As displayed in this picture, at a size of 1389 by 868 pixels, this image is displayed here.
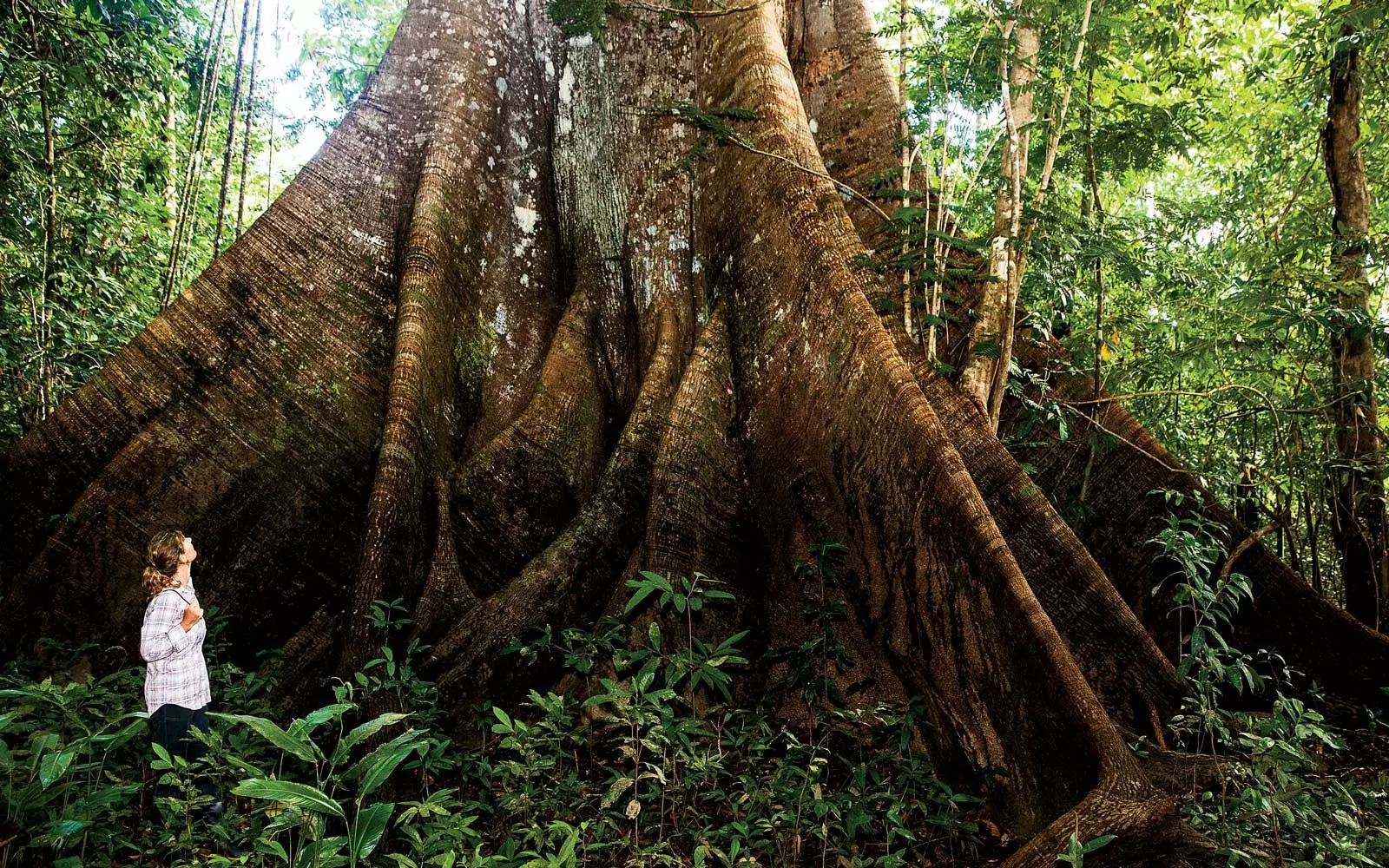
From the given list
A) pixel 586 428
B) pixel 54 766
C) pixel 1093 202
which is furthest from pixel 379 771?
pixel 1093 202

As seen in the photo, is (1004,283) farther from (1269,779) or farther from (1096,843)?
(1096,843)

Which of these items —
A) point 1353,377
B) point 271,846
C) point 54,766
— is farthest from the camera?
point 1353,377

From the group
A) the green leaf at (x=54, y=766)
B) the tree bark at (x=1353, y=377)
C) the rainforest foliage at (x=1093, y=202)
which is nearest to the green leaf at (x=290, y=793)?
the green leaf at (x=54, y=766)

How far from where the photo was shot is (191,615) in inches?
98.0

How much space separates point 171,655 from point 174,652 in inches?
0.6

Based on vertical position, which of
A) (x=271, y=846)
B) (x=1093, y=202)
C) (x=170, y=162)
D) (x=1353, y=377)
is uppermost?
(x=170, y=162)

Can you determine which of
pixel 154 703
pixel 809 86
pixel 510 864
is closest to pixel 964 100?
pixel 809 86

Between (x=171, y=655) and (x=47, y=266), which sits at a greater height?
(x=47, y=266)

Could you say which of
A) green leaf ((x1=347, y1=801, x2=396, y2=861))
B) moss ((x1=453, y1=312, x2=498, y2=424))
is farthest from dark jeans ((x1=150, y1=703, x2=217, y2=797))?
moss ((x1=453, y1=312, x2=498, y2=424))

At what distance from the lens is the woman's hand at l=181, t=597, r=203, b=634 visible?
97.5 inches

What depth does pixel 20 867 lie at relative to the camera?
1729 millimetres

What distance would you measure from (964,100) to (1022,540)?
193 cm

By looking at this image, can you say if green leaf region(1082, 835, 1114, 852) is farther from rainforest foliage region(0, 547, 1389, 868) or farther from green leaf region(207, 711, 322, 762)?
green leaf region(207, 711, 322, 762)

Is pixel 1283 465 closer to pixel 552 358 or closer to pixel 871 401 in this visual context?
pixel 871 401
